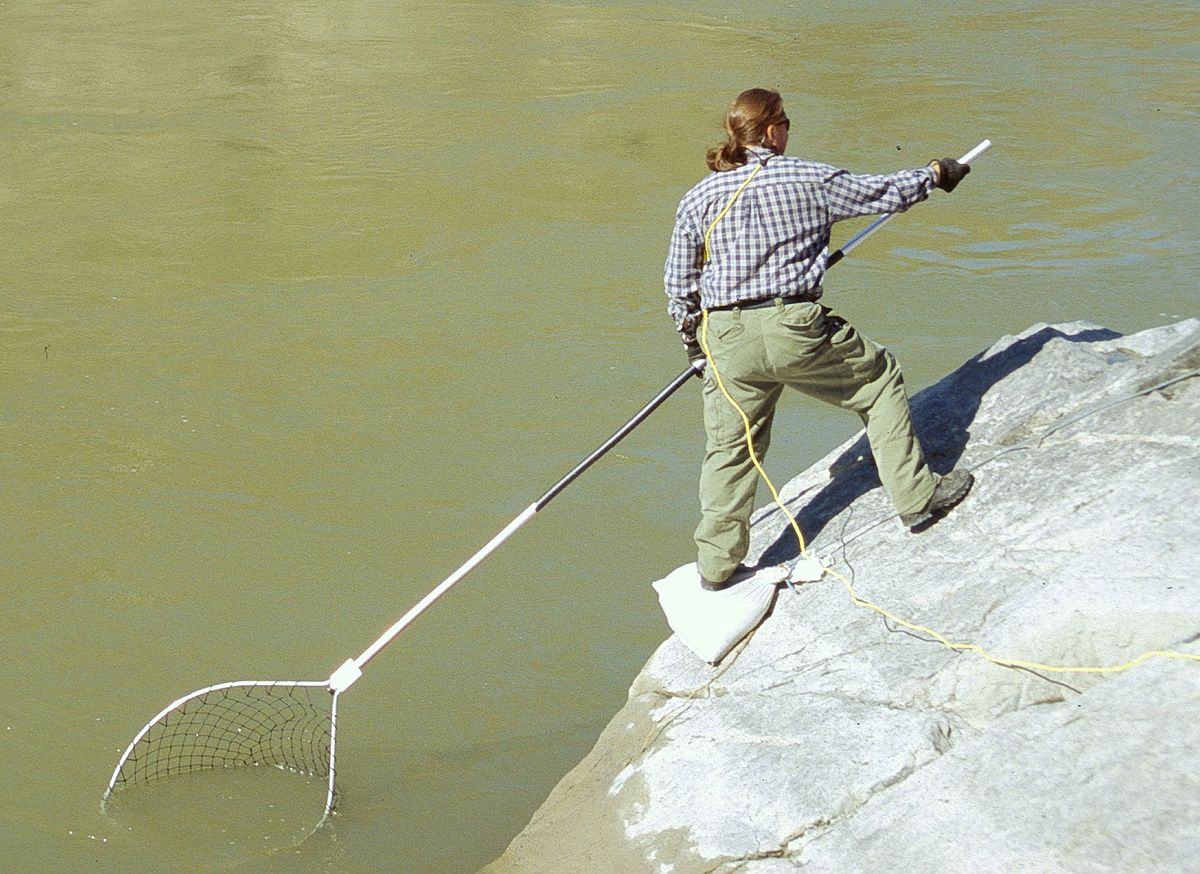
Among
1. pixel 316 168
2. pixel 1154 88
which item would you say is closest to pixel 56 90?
pixel 316 168

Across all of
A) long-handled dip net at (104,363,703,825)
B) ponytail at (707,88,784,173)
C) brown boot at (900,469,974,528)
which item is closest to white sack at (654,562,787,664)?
brown boot at (900,469,974,528)

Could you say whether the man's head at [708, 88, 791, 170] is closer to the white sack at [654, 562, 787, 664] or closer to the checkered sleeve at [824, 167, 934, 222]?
the checkered sleeve at [824, 167, 934, 222]

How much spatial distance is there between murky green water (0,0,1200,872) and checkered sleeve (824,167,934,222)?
2356 millimetres

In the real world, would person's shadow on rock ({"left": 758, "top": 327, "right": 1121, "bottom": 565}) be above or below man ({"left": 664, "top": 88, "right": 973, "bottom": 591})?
below

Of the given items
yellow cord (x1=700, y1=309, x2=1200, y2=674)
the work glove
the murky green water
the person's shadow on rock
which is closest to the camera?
yellow cord (x1=700, y1=309, x2=1200, y2=674)

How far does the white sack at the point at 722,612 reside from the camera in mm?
4484

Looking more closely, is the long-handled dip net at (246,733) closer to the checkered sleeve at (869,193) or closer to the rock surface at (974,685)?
the checkered sleeve at (869,193)

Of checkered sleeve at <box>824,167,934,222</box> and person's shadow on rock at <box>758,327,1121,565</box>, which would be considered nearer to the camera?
checkered sleeve at <box>824,167,934,222</box>

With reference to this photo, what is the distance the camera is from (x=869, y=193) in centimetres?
422

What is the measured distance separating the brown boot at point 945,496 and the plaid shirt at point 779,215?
30.2 inches

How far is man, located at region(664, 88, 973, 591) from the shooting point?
421 centimetres

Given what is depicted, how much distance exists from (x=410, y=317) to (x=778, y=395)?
5446mm

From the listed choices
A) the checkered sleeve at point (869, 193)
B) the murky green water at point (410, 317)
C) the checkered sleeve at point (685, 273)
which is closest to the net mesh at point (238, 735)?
the murky green water at point (410, 317)

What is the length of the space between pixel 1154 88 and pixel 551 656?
1214cm
